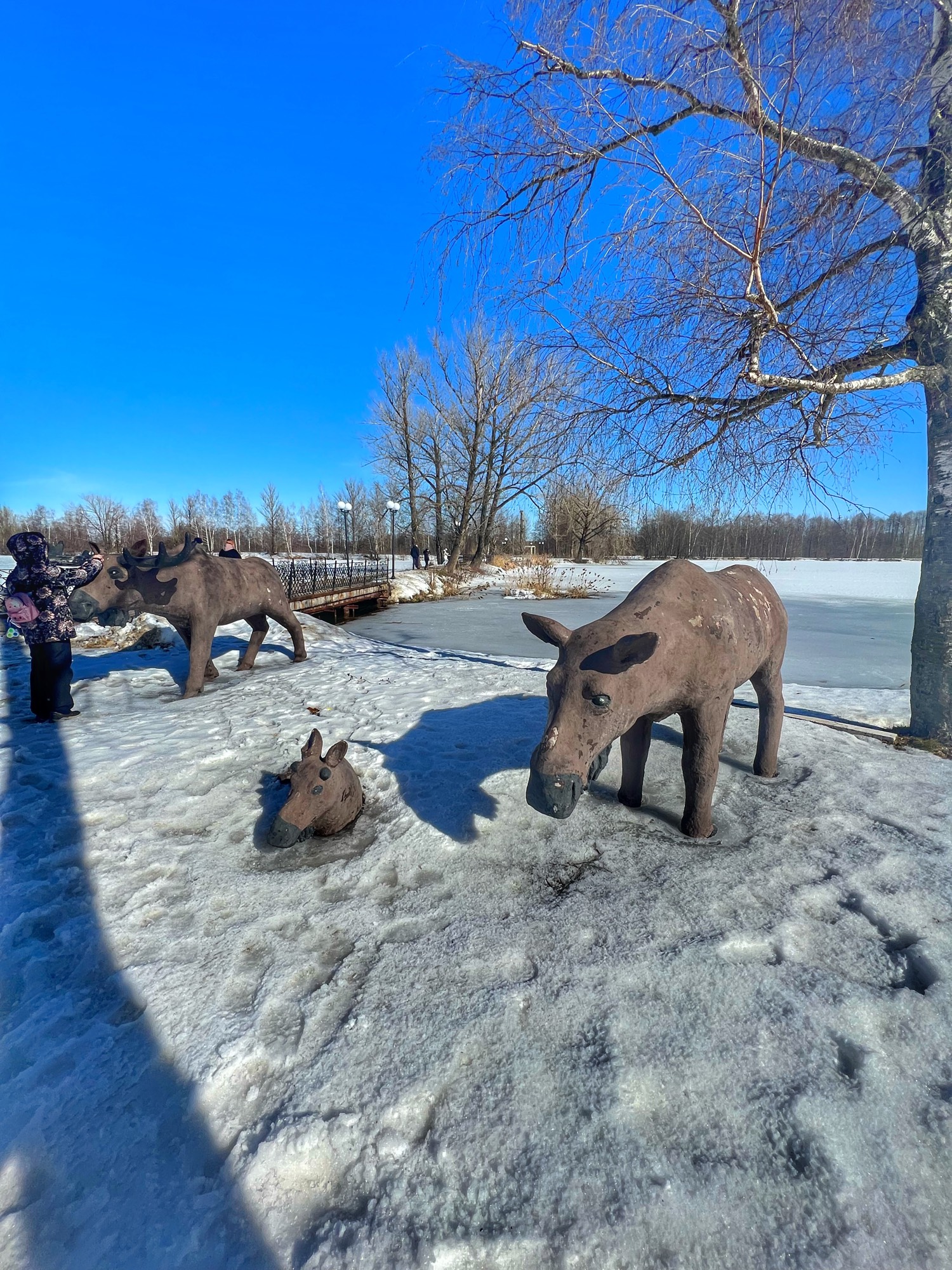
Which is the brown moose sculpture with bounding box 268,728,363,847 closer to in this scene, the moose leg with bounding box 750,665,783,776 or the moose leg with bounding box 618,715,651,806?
the moose leg with bounding box 618,715,651,806

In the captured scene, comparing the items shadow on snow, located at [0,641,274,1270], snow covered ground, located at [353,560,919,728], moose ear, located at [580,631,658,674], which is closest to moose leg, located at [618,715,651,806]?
moose ear, located at [580,631,658,674]

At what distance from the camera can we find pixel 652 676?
271 cm

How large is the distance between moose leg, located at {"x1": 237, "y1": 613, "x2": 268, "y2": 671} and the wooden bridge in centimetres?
442

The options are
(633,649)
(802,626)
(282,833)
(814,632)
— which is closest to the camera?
(633,649)

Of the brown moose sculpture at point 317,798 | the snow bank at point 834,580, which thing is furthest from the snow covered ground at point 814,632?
the brown moose sculpture at point 317,798

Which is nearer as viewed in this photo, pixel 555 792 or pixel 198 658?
pixel 555 792

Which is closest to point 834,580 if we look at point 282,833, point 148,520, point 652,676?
point 652,676

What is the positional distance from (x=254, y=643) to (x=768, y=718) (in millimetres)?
6428

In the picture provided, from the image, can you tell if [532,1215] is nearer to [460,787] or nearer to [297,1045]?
[297,1045]

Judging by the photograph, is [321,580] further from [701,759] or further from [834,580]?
[834,580]

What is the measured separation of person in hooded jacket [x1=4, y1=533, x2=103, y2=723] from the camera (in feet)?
15.9

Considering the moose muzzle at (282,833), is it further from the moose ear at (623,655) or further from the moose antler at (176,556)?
the moose antler at (176,556)

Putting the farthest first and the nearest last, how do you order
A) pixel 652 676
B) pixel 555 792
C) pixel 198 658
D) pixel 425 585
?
1. pixel 425 585
2. pixel 198 658
3. pixel 652 676
4. pixel 555 792

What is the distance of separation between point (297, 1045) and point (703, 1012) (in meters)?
1.53
